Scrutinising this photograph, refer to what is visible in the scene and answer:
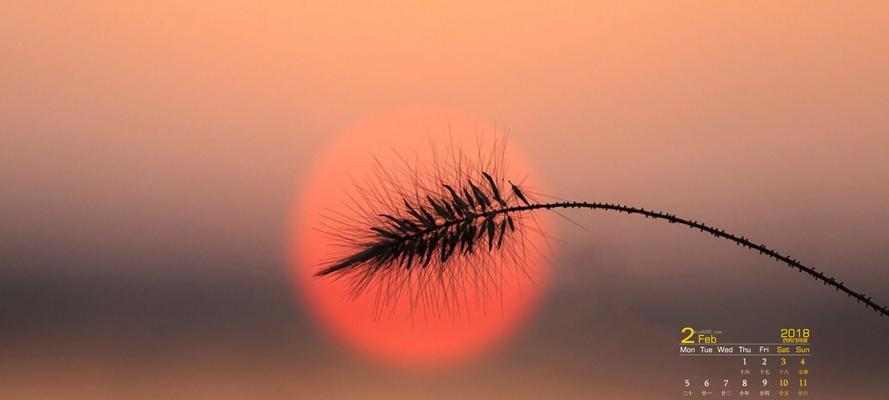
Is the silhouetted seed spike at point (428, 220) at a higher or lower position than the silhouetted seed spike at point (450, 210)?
lower

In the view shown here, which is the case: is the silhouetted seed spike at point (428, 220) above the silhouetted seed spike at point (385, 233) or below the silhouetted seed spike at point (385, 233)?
above

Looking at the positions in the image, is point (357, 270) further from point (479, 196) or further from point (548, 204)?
point (548, 204)

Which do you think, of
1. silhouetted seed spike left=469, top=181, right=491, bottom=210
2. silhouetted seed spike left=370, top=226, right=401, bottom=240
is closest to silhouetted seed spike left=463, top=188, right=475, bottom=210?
silhouetted seed spike left=469, top=181, right=491, bottom=210

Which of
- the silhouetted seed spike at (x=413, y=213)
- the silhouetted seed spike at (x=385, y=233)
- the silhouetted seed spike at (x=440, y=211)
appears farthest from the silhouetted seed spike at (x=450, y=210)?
the silhouetted seed spike at (x=385, y=233)

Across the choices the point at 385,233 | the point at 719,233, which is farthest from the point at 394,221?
the point at 719,233

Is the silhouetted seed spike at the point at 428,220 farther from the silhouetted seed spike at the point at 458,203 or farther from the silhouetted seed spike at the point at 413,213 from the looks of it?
the silhouetted seed spike at the point at 458,203

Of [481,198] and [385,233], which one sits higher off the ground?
[481,198]

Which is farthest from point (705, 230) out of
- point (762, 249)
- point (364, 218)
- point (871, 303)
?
point (364, 218)

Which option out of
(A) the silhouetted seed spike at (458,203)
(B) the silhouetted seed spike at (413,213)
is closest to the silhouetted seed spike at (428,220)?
(B) the silhouetted seed spike at (413,213)

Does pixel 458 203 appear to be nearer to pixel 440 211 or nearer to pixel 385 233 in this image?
pixel 440 211

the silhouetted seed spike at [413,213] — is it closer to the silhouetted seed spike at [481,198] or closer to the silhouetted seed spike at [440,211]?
the silhouetted seed spike at [440,211]

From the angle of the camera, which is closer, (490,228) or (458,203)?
(490,228)

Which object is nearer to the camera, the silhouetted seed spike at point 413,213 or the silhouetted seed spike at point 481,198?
the silhouetted seed spike at point 481,198
